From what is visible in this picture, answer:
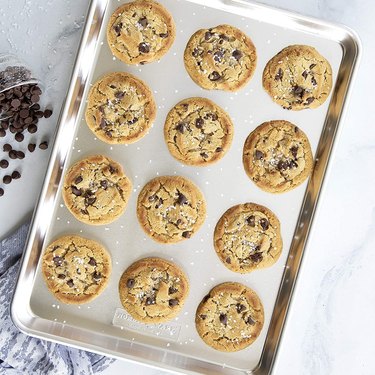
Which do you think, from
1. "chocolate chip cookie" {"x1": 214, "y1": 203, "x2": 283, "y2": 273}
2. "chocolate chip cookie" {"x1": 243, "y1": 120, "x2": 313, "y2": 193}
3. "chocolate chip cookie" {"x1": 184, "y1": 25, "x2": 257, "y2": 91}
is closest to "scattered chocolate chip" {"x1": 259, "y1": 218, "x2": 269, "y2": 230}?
"chocolate chip cookie" {"x1": 214, "y1": 203, "x2": 283, "y2": 273}

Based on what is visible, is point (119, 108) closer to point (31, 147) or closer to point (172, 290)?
point (31, 147)

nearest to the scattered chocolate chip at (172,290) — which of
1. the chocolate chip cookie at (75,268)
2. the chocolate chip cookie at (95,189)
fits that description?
the chocolate chip cookie at (75,268)

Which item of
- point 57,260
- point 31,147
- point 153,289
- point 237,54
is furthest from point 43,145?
point 237,54

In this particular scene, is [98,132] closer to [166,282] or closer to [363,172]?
[166,282]

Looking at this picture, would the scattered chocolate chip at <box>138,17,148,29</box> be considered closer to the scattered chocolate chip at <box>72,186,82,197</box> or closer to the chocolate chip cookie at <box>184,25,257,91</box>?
the chocolate chip cookie at <box>184,25,257,91</box>

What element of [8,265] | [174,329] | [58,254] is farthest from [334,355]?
[8,265]

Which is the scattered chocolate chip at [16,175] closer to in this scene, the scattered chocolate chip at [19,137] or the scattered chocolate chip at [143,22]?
the scattered chocolate chip at [19,137]

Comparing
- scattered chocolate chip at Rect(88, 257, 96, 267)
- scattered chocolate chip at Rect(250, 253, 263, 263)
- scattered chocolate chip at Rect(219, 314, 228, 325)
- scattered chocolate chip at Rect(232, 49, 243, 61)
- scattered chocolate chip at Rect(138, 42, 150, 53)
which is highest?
scattered chocolate chip at Rect(232, 49, 243, 61)
